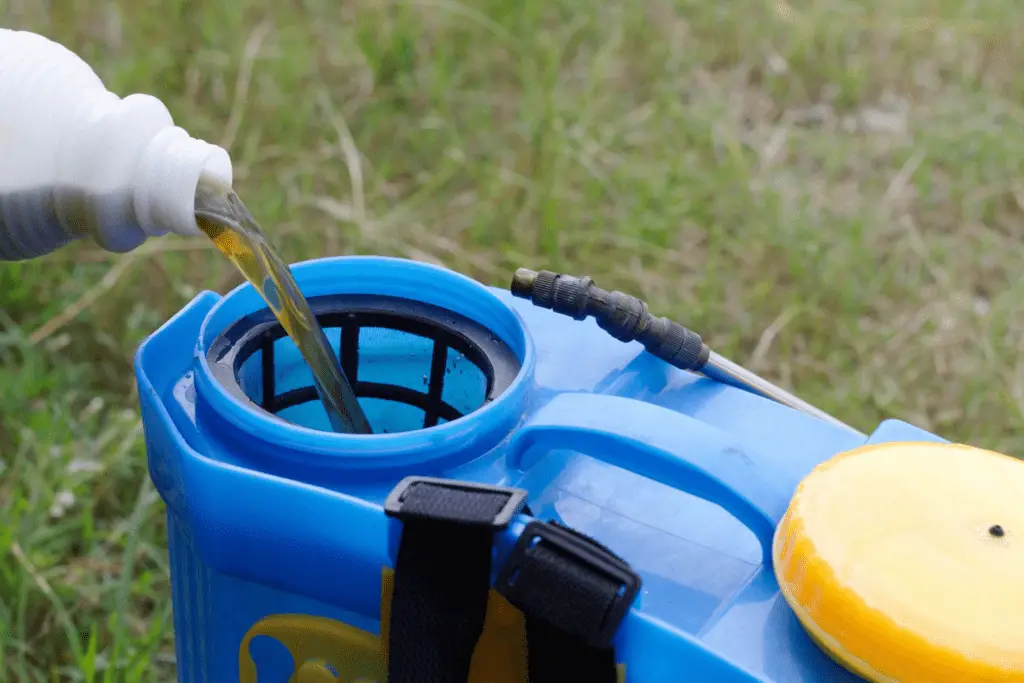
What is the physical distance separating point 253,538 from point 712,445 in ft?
0.89

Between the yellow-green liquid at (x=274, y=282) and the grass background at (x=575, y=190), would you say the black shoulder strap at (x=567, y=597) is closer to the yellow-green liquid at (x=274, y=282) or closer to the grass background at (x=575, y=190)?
the yellow-green liquid at (x=274, y=282)

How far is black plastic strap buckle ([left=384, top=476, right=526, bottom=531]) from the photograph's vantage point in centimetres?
57

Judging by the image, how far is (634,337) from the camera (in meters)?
0.76

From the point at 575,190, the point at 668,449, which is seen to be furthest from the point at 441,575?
the point at 575,190

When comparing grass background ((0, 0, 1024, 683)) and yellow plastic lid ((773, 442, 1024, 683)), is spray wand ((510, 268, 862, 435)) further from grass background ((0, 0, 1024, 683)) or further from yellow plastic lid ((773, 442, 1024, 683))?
grass background ((0, 0, 1024, 683))

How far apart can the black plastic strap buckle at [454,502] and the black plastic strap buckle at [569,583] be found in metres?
0.02

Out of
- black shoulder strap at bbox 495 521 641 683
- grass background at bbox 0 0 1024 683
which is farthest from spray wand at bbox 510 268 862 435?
grass background at bbox 0 0 1024 683

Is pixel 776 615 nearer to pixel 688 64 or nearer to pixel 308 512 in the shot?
pixel 308 512

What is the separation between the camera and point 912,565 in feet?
1.79

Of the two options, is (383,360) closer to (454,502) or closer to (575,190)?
(454,502)

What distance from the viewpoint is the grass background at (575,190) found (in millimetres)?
1155

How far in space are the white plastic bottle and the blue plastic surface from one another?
0.32 feet

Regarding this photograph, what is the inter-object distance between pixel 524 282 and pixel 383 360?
15 cm

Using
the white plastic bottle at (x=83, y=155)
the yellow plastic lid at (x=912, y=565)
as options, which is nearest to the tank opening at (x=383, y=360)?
the white plastic bottle at (x=83, y=155)
